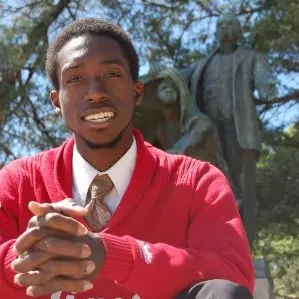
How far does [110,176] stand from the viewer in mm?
1861

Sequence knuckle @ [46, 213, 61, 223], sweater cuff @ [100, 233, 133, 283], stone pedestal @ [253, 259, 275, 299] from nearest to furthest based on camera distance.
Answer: knuckle @ [46, 213, 61, 223]
sweater cuff @ [100, 233, 133, 283]
stone pedestal @ [253, 259, 275, 299]

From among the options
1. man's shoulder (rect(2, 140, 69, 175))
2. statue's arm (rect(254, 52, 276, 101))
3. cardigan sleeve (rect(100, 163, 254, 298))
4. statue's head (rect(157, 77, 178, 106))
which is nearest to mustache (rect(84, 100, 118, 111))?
man's shoulder (rect(2, 140, 69, 175))

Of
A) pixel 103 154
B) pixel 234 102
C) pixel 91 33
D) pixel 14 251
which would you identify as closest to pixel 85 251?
pixel 14 251

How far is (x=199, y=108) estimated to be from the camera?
6.52 m

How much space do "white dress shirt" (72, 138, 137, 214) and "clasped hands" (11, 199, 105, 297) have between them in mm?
442

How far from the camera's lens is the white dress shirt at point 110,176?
6.08ft

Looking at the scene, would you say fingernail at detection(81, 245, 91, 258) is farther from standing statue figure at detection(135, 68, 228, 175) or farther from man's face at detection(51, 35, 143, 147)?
standing statue figure at detection(135, 68, 228, 175)

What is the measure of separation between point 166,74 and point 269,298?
2.33m

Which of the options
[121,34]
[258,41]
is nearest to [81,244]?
[121,34]

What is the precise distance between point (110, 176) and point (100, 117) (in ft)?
0.51

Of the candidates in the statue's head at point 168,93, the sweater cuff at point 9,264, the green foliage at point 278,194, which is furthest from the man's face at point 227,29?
the sweater cuff at point 9,264

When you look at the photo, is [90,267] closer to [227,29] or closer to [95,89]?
[95,89]

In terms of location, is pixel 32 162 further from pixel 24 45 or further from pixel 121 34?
pixel 24 45

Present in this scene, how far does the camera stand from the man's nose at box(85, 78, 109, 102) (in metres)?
1.79
